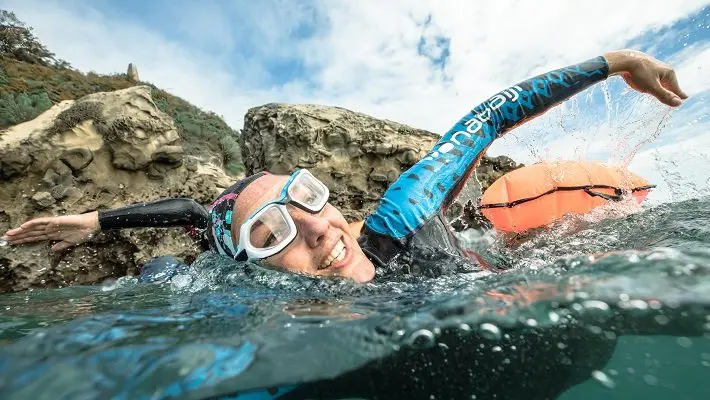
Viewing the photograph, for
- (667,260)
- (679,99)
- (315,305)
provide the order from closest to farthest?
1. (667,260)
2. (315,305)
3. (679,99)

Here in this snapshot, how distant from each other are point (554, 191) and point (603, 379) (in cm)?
277

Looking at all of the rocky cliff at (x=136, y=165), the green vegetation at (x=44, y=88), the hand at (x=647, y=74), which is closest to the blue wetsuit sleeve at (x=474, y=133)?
the hand at (x=647, y=74)

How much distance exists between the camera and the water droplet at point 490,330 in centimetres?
127

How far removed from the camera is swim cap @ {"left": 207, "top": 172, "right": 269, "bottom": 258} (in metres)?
2.52

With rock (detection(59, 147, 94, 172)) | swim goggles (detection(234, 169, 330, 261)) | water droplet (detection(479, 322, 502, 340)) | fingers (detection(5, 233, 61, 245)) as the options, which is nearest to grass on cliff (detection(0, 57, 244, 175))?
rock (detection(59, 147, 94, 172))

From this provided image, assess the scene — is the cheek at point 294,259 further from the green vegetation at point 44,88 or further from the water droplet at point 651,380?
the green vegetation at point 44,88

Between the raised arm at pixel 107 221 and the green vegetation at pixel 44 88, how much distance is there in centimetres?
815

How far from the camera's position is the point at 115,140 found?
4945 millimetres

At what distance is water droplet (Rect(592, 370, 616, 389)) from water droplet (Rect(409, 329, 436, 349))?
0.55 metres

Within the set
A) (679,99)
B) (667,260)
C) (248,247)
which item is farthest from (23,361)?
(679,99)

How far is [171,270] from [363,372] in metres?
2.50

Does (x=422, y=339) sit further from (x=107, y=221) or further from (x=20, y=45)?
(x=20, y=45)

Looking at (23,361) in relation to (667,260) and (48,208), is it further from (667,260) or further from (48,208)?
(48,208)

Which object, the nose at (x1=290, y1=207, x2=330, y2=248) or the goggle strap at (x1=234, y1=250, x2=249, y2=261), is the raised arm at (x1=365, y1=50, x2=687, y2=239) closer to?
the nose at (x1=290, y1=207, x2=330, y2=248)
